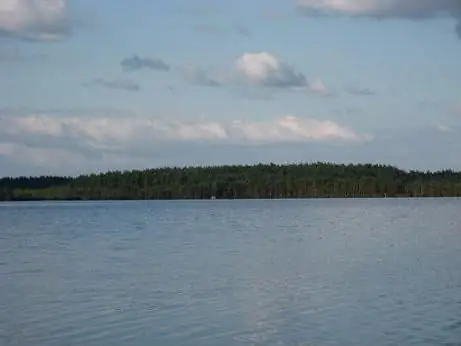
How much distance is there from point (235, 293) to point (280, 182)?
6272 inches

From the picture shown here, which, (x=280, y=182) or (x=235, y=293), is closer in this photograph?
(x=235, y=293)

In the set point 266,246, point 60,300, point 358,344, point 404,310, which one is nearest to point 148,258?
point 266,246

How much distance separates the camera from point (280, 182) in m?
185

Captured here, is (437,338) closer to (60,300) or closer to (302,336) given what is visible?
(302,336)

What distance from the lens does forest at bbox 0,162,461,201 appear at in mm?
182375

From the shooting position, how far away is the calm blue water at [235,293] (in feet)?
65.4

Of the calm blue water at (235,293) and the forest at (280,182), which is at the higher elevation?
the forest at (280,182)

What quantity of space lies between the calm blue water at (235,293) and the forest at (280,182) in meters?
136

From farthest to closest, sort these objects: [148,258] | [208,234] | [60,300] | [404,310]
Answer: [208,234]
[148,258]
[60,300]
[404,310]

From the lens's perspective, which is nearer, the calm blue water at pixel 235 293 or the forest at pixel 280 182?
the calm blue water at pixel 235 293

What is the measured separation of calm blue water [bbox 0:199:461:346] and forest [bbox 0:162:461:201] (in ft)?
447

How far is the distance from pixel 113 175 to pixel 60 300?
16674 centimetres

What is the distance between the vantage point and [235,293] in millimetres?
26094

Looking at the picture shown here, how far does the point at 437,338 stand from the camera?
749 inches
